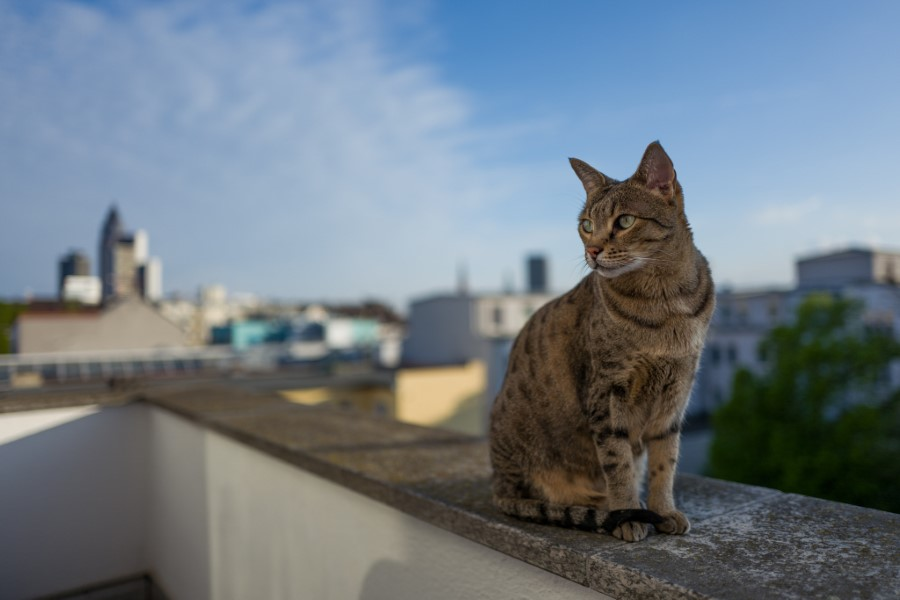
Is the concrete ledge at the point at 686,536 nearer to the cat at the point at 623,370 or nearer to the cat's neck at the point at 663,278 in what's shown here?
the cat at the point at 623,370

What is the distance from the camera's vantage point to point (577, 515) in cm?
119

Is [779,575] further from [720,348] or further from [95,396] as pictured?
[720,348]

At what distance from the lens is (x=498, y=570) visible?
1.25 metres

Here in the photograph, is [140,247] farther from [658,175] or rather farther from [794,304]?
[794,304]

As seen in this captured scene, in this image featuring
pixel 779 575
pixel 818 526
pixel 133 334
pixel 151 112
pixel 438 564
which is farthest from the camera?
pixel 133 334

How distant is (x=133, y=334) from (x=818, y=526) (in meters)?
8.27

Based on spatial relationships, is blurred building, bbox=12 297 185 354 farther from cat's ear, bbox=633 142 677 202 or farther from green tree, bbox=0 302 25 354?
Answer: cat's ear, bbox=633 142 677 202

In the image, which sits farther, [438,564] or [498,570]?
[438,564]

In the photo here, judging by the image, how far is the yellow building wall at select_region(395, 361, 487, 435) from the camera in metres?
16.1

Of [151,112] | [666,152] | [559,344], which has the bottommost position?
[559,344]

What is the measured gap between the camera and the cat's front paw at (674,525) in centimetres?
116

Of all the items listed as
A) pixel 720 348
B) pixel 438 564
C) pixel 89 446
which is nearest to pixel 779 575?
pixel 438 564

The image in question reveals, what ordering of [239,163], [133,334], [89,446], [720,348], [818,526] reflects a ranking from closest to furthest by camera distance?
[818,526] → [89,446] → [133,334] → [239,163] → [720,348]

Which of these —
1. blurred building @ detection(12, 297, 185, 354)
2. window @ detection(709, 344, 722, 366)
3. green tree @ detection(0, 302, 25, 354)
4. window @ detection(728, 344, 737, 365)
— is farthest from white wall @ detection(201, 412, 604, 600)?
window @ detection(709, 344, 722, 366)
